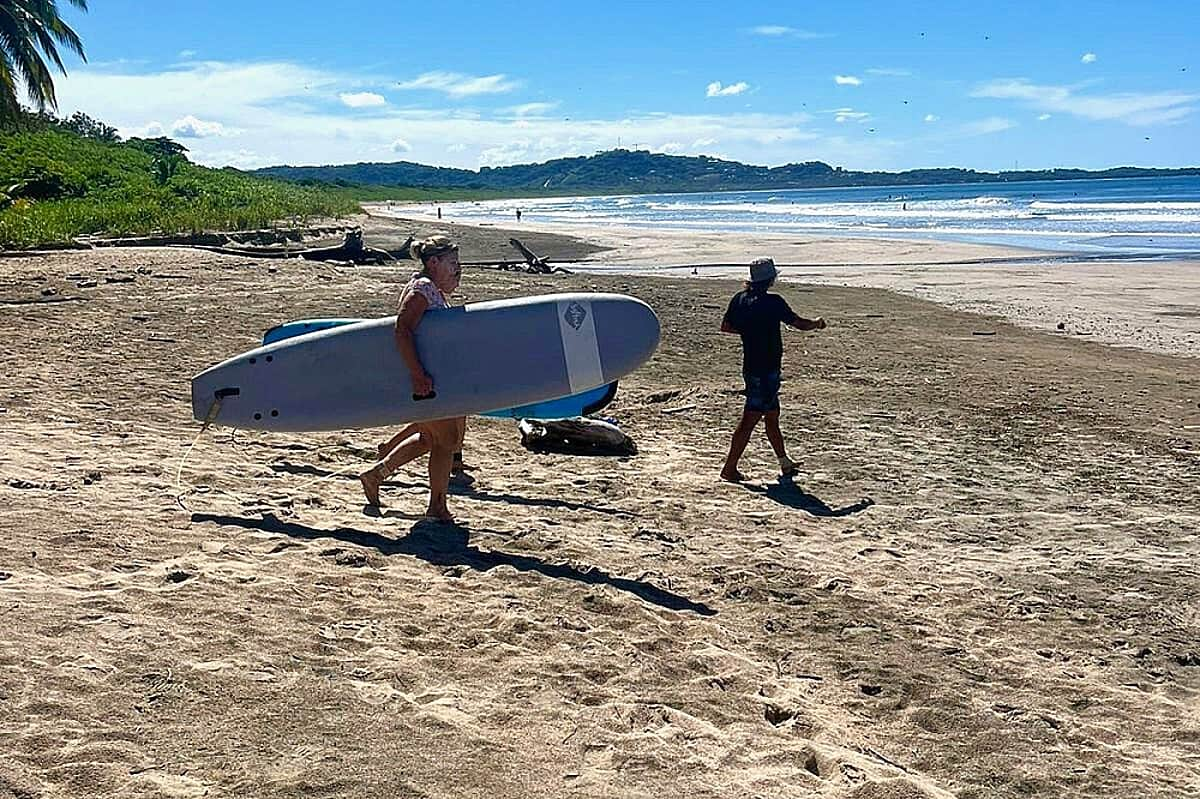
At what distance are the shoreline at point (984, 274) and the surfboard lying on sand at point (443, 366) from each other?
9438mm

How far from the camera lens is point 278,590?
420 cm

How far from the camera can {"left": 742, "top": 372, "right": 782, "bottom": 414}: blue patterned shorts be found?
24.0ft

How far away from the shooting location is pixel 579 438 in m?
7.67

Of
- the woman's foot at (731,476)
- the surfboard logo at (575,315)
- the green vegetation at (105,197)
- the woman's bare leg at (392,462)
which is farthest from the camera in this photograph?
the green vegetation at (105,197)

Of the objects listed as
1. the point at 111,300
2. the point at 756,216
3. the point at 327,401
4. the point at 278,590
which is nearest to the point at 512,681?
the point at 278,590

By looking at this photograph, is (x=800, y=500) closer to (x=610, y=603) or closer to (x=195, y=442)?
(x=610, y=603)

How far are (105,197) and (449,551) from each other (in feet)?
89.8

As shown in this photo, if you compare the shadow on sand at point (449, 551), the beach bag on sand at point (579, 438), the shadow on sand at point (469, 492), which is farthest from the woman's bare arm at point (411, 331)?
the beach bag on sand at point (579, 438)

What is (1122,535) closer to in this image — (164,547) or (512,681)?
(512,681)

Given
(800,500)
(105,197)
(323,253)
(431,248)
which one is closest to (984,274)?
(323,253)

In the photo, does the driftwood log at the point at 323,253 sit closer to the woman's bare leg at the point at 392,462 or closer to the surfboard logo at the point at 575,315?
the surfboard logo at the point at 575,315

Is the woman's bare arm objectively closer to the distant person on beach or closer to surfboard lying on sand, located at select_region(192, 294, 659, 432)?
surfboard lying on sand, located at select_region(192, 294, 659, 432)

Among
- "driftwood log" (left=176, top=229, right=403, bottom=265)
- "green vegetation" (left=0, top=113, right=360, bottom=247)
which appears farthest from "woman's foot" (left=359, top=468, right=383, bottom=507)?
"driftwood log" (left=176, top=229, right=403, bottom=265)

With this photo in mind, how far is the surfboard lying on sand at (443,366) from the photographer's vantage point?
223 inches
